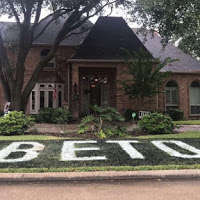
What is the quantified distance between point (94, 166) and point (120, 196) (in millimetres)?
1705

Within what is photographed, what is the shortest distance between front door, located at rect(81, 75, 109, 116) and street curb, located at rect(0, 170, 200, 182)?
16.5 meters

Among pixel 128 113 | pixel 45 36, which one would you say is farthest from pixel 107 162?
pixel 45 36

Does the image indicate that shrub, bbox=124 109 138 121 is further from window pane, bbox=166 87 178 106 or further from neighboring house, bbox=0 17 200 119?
window pane, bbox=166 87 178 106

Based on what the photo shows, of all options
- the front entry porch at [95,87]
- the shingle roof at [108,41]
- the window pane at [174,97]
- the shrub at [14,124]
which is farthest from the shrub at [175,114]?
the shrub at [14,124]

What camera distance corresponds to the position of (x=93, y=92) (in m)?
22.5

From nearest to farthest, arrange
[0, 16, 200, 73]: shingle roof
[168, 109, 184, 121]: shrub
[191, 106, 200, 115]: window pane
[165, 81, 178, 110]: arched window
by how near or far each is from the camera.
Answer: [0, 16, 200, 73]: shingle roof, [168, 109, 184, 121]: shrub, [165, 81, 178, 110]: arched window, [191, 106, 200, 115]: window pane

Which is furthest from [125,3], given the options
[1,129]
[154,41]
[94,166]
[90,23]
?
[94,166]

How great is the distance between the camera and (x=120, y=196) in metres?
4.71

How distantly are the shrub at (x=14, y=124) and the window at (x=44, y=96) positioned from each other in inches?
371

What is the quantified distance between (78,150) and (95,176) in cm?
252

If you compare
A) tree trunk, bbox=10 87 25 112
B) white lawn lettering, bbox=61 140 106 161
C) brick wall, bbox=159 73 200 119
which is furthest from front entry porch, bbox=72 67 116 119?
white lawn lettering, bbox=61 140 106 161

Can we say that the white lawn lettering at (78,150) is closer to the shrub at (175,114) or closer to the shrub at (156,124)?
the shrub at (156,124)

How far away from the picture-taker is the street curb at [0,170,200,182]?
5.57m

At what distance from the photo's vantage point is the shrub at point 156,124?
1187 centimetres
